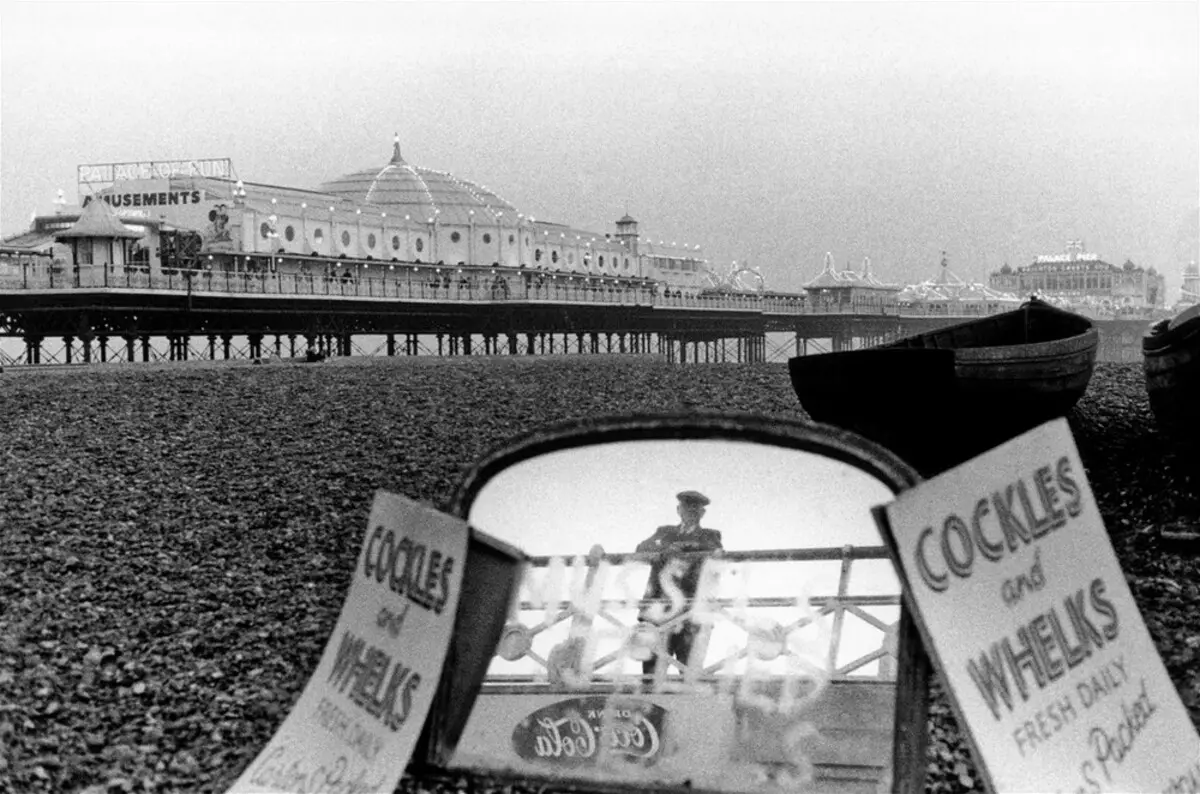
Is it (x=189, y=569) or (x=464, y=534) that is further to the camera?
(x=189, y=569)

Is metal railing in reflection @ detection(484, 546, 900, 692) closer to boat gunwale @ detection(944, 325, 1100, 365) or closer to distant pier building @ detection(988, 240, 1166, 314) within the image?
boat gunwale @ detection(944, 325, 1100, 365)

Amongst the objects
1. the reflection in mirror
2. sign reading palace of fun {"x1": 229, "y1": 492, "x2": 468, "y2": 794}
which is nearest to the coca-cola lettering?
the reflection in mirror

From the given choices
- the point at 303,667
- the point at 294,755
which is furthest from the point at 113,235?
the point at 294,755

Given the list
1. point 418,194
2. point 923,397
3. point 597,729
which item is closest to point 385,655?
point 597,729

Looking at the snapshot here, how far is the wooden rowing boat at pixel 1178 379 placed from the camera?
323 inches

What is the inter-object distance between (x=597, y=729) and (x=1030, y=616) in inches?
25.9

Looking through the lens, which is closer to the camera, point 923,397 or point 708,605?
point 708,605

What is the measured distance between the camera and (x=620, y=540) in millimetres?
2064

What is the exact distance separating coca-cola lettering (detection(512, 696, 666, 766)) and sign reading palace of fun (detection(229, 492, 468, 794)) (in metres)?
0.19

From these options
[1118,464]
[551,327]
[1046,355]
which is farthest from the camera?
[551,327]

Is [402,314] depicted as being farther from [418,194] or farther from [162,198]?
[418,194]

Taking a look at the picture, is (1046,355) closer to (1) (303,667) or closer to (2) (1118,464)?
(2) (1118,464)

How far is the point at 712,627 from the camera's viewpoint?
6.78ft

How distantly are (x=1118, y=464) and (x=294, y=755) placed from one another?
7.43m
